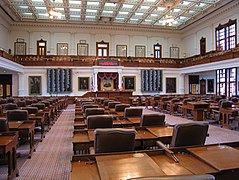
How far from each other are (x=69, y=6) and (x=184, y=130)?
18.7 metres

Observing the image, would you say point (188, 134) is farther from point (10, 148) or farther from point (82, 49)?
point (82, 49)

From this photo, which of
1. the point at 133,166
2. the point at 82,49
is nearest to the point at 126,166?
the point at 133,166

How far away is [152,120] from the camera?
4.47 meters

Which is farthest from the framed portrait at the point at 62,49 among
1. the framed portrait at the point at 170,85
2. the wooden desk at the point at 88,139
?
the wooden desk at the point at 88,139

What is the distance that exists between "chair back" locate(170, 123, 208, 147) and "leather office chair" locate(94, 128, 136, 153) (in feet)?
2.16

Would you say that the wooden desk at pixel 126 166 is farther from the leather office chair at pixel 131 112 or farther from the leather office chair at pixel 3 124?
the leather office chair at pixel 131 112

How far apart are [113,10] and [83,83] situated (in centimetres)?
718

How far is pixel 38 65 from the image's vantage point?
20.4 metres

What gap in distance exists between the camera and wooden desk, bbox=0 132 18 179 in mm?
3052

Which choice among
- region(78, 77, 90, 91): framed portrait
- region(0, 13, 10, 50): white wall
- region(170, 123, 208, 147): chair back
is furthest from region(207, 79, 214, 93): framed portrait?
region(0, 13, 10, 50): white wall

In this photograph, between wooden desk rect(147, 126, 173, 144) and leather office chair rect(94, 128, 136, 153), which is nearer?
leather office chair rect(94, 128, 136, 153)

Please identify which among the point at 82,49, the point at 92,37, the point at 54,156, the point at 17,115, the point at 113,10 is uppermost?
the point at 113,10

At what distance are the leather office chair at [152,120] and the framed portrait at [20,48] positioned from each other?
2189 centimetres

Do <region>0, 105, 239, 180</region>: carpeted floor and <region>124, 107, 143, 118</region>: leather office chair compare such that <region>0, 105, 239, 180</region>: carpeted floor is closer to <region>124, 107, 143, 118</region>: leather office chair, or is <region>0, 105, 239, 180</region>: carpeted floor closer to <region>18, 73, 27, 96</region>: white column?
<region>124, 107, 143, 118</region>: leather office chair
